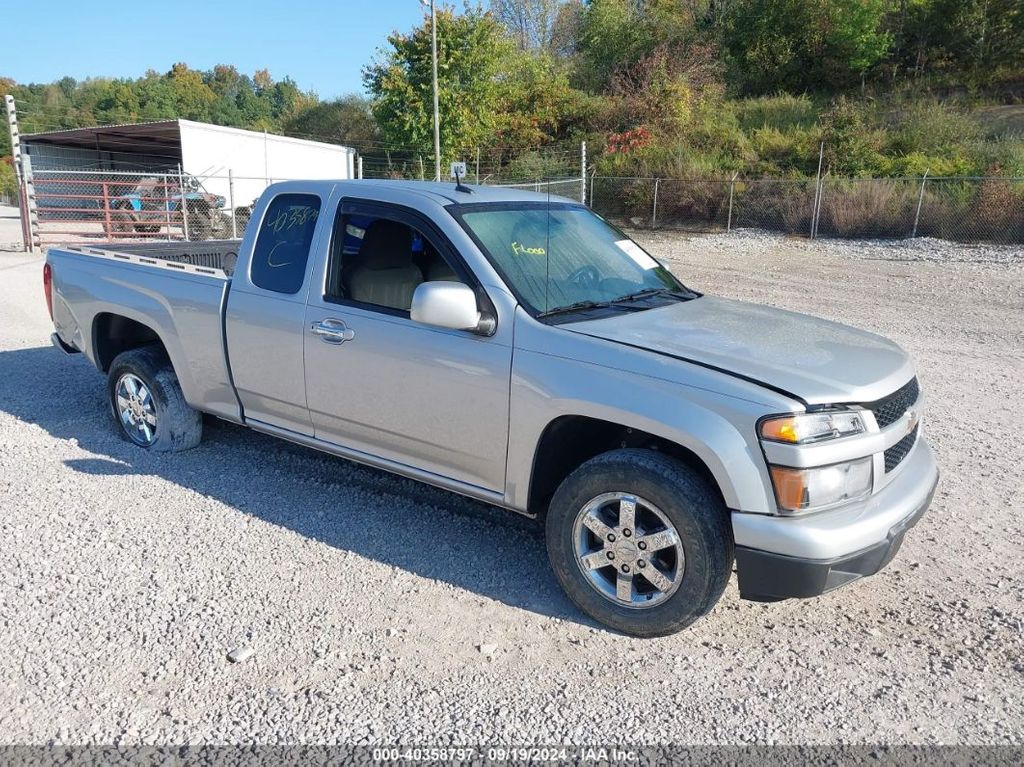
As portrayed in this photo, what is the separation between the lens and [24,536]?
4.24m

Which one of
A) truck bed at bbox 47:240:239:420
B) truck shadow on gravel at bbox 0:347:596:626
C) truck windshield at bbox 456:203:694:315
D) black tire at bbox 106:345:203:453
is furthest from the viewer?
black tire at bbox 106:345:203:453

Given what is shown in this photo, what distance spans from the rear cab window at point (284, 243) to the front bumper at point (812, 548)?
2.76 m

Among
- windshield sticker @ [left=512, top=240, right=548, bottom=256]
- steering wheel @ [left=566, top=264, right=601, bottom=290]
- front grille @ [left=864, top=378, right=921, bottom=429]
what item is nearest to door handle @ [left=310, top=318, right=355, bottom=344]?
windshield sticker @ [left=512, top=240, right=548, bottom=256]

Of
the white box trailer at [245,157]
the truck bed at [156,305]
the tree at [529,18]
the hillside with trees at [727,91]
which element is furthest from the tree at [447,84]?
the truck bed at [156,305]

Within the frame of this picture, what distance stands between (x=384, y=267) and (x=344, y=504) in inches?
57.5

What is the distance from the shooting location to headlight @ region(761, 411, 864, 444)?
116 inches

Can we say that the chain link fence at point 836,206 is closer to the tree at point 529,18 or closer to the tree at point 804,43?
the tree at point 804,43

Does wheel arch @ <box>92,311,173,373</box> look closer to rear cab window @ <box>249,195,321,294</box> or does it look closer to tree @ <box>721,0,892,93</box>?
rear cab window @ <box>249,195,321,294</box>

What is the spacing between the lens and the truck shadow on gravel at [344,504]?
399 cm

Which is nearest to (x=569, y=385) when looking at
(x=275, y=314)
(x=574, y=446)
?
(x=574, y=446)

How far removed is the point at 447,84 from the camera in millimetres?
34281

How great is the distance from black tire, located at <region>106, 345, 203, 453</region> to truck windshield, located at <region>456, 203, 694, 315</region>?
260cm

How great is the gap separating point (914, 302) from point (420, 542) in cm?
1185

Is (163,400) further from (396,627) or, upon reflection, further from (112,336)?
(396,627)
